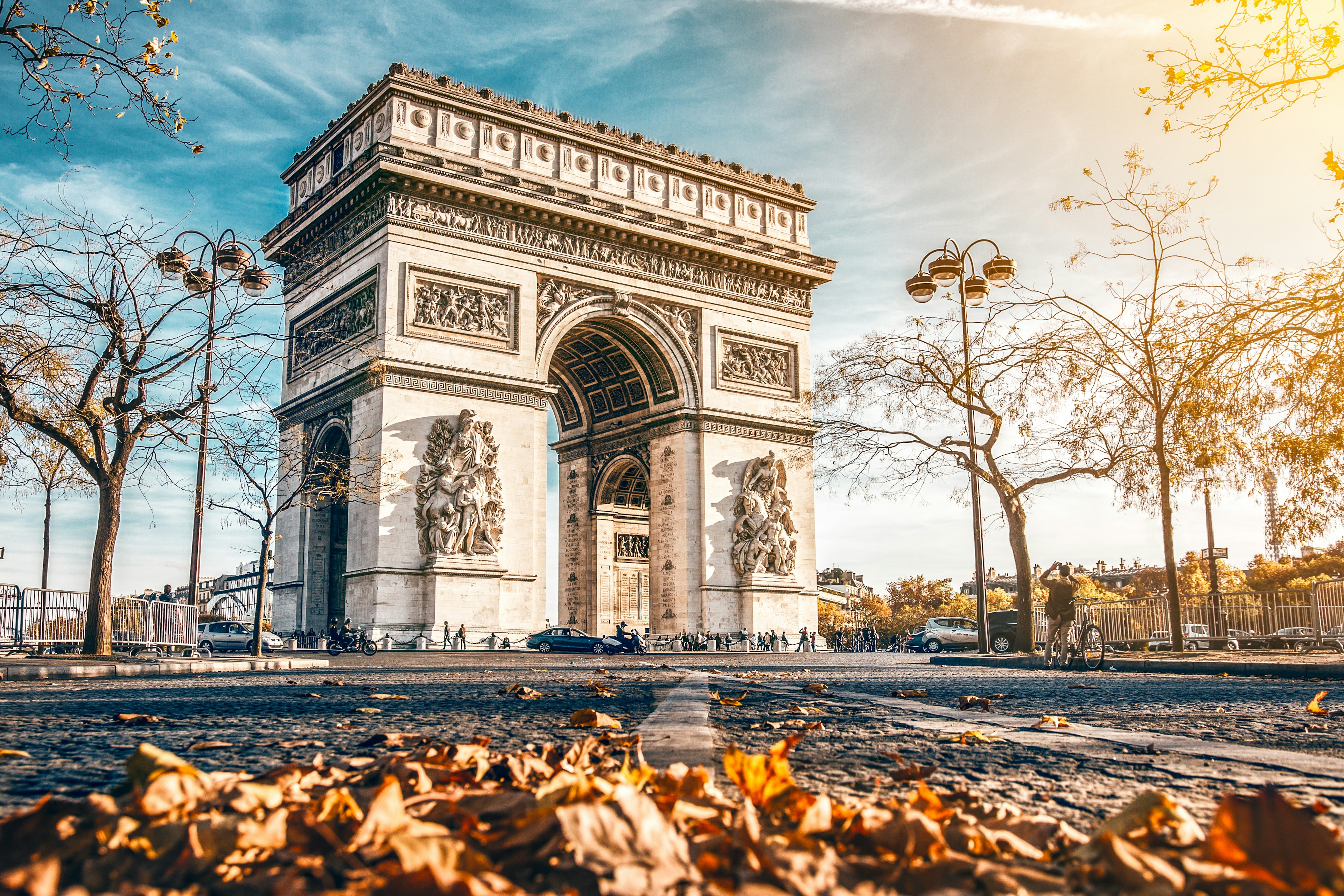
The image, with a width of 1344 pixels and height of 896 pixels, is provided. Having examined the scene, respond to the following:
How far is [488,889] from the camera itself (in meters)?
1.15

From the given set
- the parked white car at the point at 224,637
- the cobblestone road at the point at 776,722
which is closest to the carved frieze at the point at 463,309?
the parked white car at the point at 224,637

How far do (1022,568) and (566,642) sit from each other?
Answer: 1358cm

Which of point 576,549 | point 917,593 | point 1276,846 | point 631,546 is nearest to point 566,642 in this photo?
point 576,549

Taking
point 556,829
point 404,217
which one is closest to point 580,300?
point 404,217

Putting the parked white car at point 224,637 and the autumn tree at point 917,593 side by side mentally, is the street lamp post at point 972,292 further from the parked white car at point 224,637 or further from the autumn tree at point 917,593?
the autumn tree at point 917,593

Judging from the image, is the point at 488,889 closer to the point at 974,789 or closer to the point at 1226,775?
the point at 974,789

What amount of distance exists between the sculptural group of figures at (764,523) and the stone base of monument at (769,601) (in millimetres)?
295

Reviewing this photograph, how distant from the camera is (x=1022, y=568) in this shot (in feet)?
58.2

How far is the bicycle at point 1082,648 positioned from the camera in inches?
505

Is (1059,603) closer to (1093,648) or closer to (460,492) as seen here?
(1093,648)

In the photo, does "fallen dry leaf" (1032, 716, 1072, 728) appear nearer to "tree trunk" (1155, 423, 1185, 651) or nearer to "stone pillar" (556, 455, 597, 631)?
"tree trunk" (1155, 423, 1185, 651)

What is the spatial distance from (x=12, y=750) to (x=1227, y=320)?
406 inches

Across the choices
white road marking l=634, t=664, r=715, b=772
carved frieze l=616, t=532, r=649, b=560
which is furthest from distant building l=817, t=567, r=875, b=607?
white road marking l=634, t=664, r=715, b=772

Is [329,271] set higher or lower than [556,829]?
higher
